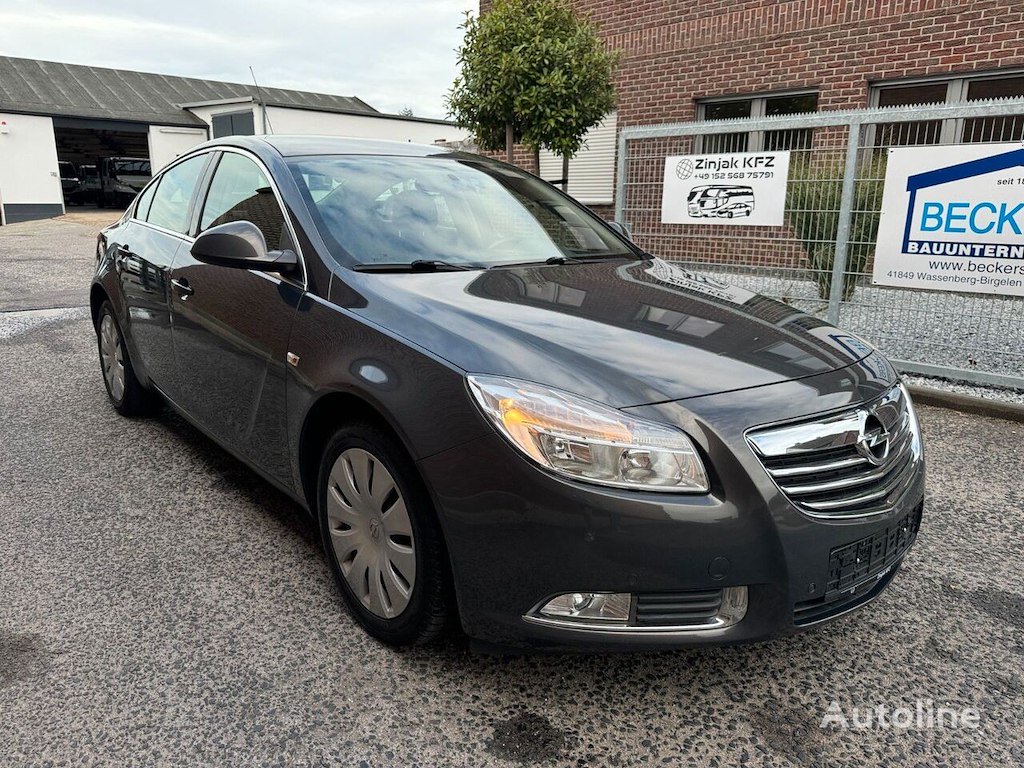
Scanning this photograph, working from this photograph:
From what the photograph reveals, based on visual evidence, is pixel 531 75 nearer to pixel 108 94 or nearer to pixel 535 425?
pixel 535 425

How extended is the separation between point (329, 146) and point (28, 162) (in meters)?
24.7

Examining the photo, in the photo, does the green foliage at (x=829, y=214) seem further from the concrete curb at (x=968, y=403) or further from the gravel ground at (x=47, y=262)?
the gravel ground at (x=47, y=262)

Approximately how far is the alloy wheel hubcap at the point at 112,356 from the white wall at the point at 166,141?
23.9m

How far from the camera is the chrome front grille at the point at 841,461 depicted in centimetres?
192

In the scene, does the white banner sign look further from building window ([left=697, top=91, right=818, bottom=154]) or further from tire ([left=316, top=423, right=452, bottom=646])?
tire ([left=316, top=423, right=452, bottom=646])

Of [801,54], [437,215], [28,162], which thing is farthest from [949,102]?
[28,162]

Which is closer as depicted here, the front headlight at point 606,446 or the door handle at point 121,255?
the front headlight at point 606,446

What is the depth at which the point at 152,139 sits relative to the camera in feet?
85.1

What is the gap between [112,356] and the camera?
460 cm

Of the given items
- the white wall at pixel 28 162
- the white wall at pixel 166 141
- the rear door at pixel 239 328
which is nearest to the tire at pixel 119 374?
the rear door at pixel 239 328

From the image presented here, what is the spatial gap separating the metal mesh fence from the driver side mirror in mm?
3998

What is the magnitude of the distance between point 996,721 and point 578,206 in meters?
2.71

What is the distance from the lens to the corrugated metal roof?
24312mm

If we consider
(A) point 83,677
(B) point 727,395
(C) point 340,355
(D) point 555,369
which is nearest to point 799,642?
(B) point 727,395
